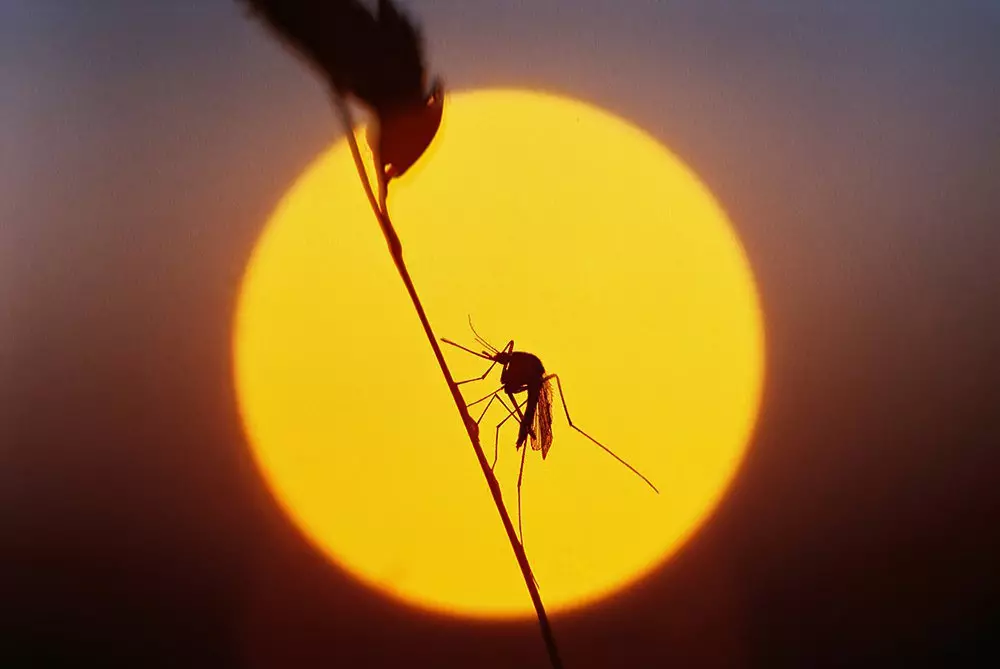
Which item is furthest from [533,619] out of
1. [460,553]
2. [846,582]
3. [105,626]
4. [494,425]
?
[105,626]

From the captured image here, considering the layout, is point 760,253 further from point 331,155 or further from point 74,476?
point 74,476

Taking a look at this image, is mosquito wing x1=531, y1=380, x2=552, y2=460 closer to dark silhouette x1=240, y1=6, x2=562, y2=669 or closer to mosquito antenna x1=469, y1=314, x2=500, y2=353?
mosquito antenna x1=469, y1=314, x2=500, y2=353

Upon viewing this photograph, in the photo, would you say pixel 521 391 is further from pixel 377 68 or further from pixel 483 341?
pixel 377 68

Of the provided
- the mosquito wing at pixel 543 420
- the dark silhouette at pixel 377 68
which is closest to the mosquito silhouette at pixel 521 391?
the mosquito wing at pixel 543 420

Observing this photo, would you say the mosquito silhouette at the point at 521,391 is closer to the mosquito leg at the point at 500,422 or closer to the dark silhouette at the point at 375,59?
the mosquito leg at the point at 500,422

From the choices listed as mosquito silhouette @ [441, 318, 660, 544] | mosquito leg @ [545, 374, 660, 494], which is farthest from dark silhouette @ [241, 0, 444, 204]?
mosquito leg @ [545, 374, 660, 494]
